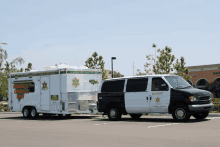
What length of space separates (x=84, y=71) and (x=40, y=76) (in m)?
2.94

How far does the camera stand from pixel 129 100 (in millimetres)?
16875

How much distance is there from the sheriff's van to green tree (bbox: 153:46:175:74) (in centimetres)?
2723

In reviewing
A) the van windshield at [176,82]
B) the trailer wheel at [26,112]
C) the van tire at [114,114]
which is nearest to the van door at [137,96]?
the van tire at [114,114]

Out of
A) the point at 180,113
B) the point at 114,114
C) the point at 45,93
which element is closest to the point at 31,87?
the point at 45,93

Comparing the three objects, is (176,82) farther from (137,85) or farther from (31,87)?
(31,87)

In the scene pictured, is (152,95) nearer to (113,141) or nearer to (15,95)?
(113,141)

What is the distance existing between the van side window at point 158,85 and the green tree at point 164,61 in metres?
28.4

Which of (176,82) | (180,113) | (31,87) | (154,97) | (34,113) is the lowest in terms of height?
(34,113)

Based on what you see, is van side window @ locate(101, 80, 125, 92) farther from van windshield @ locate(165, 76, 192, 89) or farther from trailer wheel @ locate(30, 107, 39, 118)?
trailer wheel @ locate(30, 107, 39, 118)

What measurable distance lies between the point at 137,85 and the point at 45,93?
6573 millimetres

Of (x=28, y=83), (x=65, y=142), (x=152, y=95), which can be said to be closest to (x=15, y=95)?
(x=28, y=83)

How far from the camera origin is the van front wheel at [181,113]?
15.0 m

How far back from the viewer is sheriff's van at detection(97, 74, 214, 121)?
15047 millimetres

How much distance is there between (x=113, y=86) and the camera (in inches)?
697
